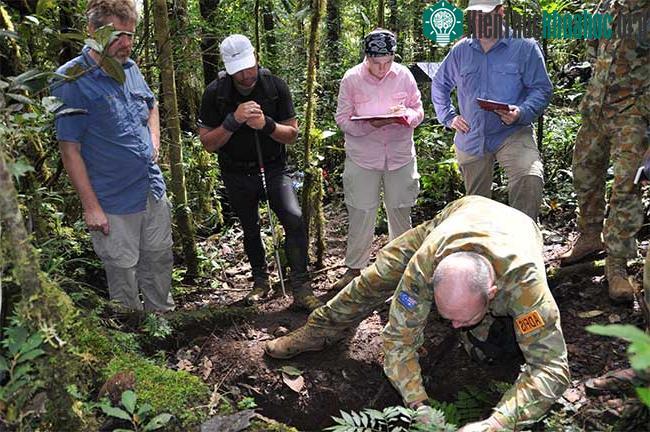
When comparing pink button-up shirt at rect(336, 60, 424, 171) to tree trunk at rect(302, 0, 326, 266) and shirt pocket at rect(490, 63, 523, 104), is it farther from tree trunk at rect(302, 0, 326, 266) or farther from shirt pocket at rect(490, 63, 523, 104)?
shirt pocket at rect(490, 63, 523, 104)

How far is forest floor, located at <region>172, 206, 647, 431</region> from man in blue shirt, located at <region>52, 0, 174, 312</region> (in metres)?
0.82

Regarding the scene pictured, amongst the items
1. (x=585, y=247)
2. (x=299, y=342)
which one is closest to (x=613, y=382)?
(x=585, y=247)

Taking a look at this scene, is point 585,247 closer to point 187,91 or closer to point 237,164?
point 237,164

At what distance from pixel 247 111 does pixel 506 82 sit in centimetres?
208

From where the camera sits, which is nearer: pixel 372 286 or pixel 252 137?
pixel 372 286

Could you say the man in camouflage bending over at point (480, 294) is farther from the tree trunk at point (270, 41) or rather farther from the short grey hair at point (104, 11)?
the tree trunk at point (270, 41)

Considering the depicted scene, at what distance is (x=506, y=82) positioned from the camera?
4.90m

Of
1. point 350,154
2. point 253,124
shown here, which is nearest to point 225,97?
point 253,124

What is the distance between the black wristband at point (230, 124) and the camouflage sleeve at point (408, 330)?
196 cm

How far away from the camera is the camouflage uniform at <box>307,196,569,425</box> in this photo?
3.09 m

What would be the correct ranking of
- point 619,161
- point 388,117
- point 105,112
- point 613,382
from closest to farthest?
point 613,382, point 105,112, point 619,161, point 388,117

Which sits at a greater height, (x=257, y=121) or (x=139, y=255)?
(x=257, y=121)

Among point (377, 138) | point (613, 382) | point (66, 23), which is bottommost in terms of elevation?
point (613, 382)

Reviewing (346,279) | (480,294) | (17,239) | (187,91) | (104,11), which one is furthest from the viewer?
(187,91)
